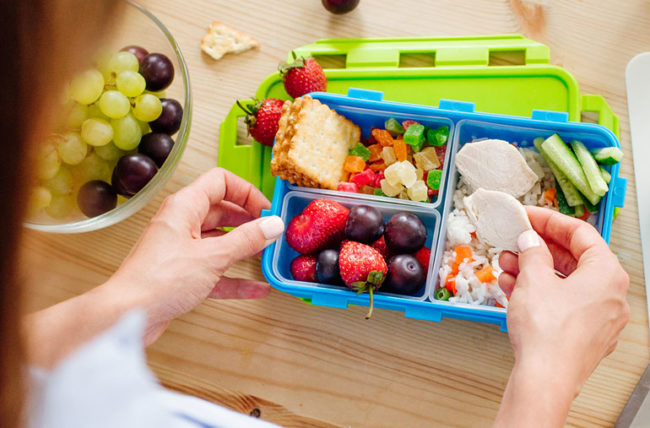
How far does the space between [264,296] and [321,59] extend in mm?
515

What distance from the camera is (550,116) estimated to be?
40.6 inches

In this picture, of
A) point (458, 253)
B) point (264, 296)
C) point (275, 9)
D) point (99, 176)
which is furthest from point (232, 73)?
point (458, 253)

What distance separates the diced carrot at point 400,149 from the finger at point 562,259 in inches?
12.1

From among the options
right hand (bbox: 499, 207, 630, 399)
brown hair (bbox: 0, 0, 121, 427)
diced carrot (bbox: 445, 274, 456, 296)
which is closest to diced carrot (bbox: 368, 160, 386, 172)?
diced carrot (bbox: 445, 274, 456, 296)

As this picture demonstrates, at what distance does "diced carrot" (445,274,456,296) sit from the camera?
1021mm

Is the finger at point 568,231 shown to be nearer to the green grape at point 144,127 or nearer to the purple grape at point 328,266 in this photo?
the purple grape at point 328,266

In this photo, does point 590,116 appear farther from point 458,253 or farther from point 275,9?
point 275,9

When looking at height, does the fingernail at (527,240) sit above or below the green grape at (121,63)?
below

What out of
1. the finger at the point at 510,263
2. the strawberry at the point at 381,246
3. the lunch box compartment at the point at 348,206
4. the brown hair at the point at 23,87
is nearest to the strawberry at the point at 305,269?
the lunch box compartment at the point at 348,206

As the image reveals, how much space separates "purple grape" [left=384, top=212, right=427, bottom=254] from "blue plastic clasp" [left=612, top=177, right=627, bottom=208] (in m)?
0.34

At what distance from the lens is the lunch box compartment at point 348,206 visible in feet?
3.34

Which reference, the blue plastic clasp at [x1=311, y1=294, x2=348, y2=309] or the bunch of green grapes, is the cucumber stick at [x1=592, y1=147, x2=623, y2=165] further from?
the bunch of green grapes

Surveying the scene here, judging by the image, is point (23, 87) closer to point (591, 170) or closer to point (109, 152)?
point (109, 152)

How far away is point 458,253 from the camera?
104 cm
